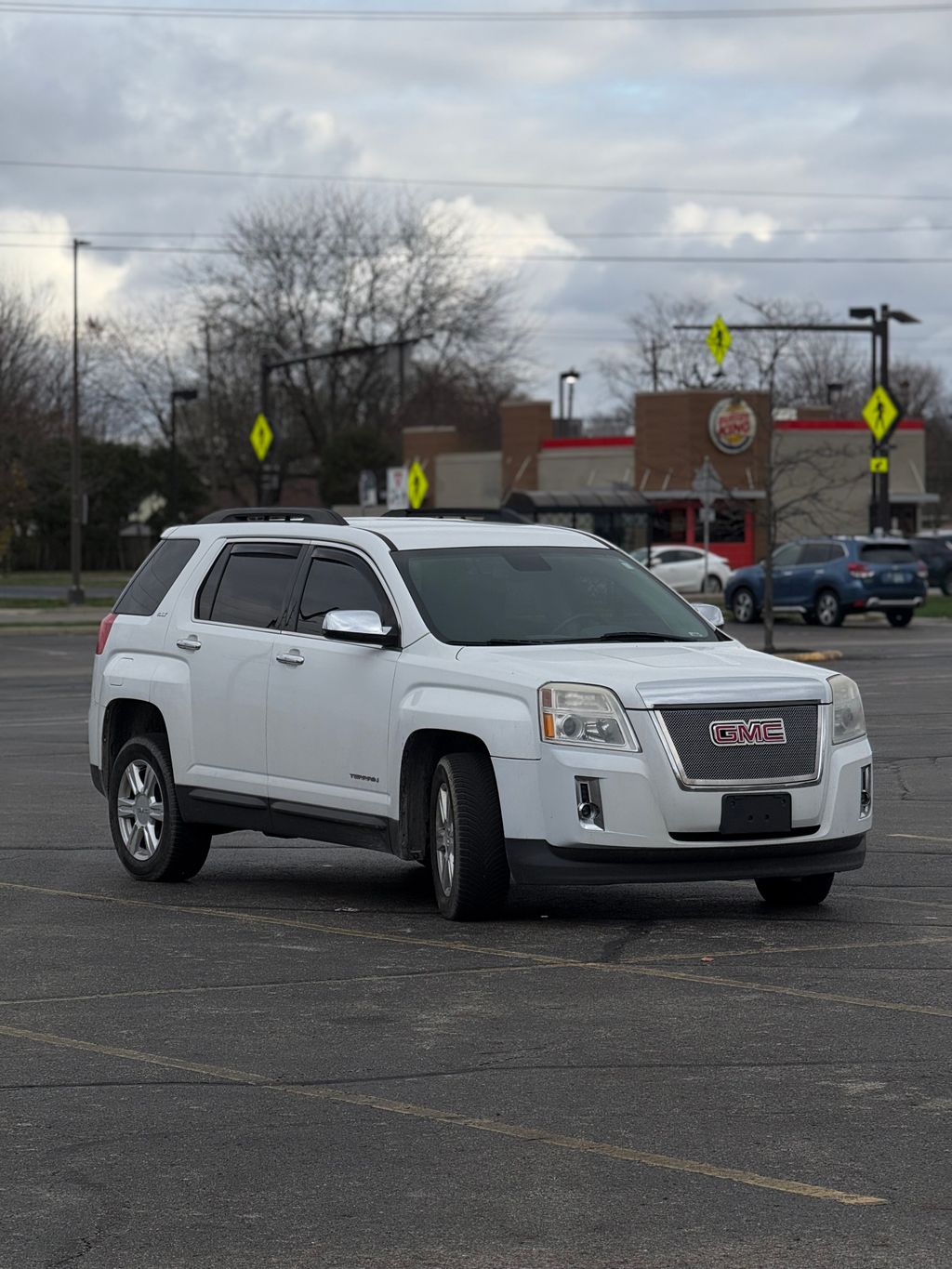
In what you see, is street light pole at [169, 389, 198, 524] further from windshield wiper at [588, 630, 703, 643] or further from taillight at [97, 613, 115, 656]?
windshield wiper at [588, 630, 703, 643]

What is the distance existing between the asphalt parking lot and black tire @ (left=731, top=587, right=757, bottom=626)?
99.2 ft

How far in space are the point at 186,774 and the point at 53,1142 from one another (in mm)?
4987

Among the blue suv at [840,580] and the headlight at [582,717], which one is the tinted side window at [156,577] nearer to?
the headlight at [582,717]

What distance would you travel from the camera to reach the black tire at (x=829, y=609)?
132ft

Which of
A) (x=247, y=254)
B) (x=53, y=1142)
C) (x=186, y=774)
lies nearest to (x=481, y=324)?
(x=247, y=254)

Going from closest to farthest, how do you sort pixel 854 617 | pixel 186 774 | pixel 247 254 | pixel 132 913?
pixel 132 913 → pixel 186 774 → pixel 854 617 → pixel 247 254

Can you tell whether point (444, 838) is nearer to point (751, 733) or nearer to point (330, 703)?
point (330, 703)

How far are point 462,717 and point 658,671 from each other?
0.88 meters

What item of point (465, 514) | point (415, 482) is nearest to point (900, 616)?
point (415, 482)

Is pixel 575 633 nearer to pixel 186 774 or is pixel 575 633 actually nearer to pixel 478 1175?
pixel 186 774

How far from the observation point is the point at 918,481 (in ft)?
231

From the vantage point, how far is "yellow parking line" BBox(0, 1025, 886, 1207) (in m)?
5.32

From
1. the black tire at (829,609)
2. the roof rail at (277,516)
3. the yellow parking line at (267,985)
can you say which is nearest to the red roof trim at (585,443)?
the black tire at (829,609)

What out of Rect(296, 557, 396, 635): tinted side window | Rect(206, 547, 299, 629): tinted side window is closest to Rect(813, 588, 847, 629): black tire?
Rect(206, 547, 299, 629): tinted side window
